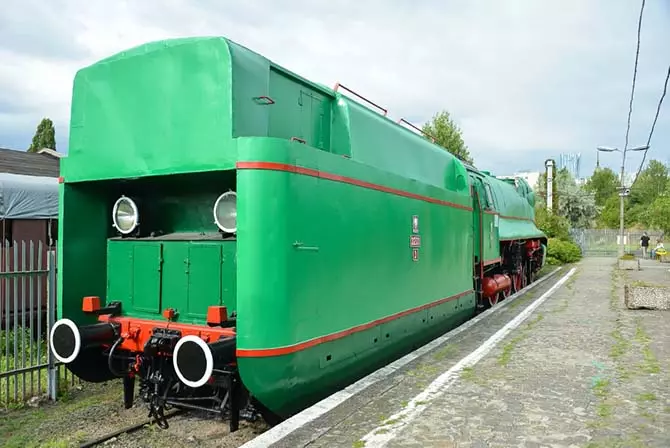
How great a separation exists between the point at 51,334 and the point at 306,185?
263cm

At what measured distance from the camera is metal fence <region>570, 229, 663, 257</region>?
113 feet

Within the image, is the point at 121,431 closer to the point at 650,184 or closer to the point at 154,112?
the point at 154,112

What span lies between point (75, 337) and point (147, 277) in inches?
29.4

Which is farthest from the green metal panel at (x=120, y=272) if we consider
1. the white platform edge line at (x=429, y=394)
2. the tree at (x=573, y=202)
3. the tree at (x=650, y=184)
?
the tree at (x=650, y=184)

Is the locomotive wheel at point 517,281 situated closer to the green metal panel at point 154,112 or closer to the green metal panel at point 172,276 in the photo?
the green metal panel at point 172,276

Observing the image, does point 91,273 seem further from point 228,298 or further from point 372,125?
point 372,125

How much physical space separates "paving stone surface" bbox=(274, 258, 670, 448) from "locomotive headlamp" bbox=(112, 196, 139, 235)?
2.39 m

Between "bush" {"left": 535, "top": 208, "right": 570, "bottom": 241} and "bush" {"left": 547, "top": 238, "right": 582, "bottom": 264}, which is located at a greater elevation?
"bush" {"left": 535, "top": 208, "right": 570, "bottom": 241}

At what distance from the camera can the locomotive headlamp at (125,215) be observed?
4.90 meters

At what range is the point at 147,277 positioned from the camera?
4.88 metres

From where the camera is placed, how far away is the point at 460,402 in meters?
4.54

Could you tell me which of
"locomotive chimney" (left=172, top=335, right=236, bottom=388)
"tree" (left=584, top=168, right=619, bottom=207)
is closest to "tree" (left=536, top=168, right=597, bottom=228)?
"tree" (left=584, top=168, right=619, bottom=207)

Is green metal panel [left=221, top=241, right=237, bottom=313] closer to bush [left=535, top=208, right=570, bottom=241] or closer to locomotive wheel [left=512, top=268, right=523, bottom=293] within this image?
locomotive wheel [left=512, top=268, right=523, bottom=293]

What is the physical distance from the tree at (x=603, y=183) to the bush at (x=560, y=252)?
165ft
